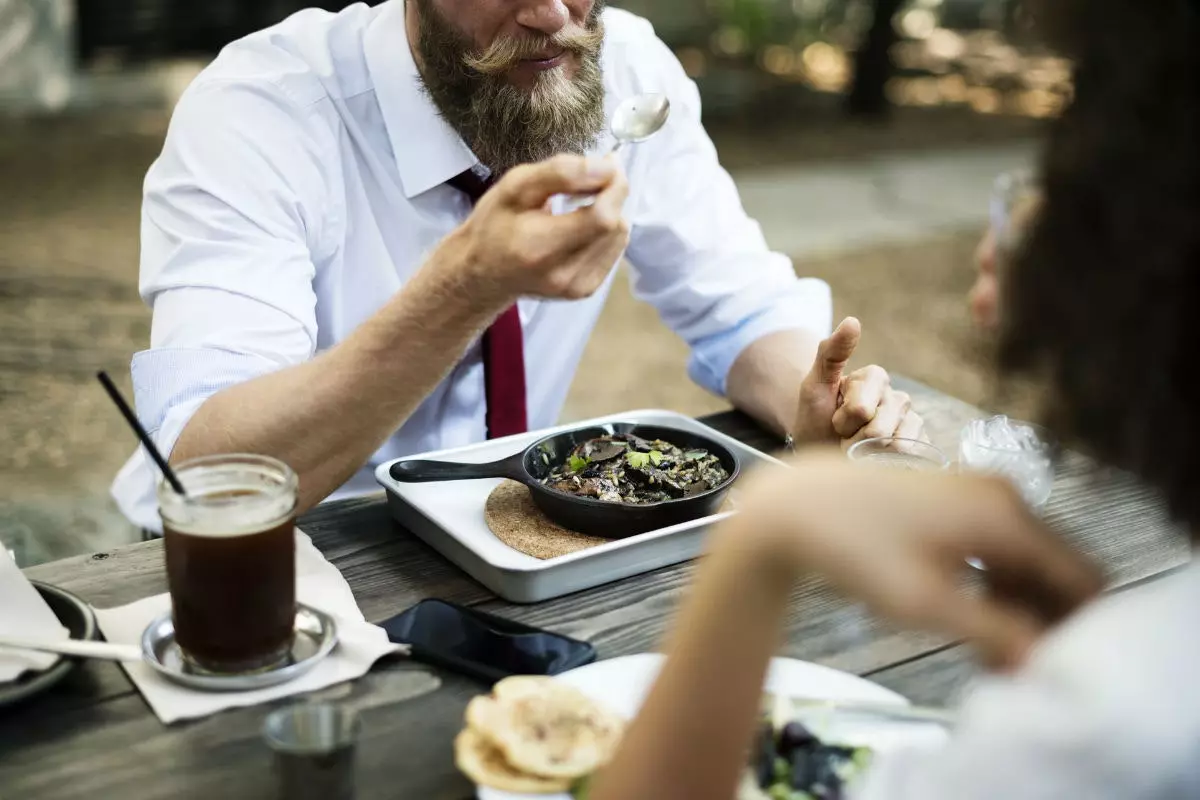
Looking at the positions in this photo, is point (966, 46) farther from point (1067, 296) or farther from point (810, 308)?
point (1067, 296)

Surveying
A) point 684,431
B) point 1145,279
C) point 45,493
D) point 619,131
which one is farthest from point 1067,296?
point 45,493

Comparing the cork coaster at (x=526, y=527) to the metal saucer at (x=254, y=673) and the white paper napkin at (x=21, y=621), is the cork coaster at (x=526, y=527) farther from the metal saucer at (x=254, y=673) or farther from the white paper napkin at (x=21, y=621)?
the white paper napkin at (x=21, y=621)

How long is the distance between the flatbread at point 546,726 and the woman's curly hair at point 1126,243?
452 millimetres

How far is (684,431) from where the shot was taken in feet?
4.91

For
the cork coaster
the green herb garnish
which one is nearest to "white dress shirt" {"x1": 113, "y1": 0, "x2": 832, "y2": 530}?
the cork coaster

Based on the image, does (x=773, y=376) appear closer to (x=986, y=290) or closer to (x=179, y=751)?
(x=986, y=290)

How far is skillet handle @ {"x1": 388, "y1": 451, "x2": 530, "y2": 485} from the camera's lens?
137 cm

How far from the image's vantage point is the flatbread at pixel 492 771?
0.91 meters

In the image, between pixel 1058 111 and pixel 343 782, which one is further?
pixel 343 782

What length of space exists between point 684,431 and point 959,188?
552cm

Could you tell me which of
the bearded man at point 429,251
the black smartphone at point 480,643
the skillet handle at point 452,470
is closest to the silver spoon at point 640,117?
the bearded man at point 429,251

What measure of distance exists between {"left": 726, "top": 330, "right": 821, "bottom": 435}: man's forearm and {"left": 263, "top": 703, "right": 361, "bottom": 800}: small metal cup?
916 millimetres

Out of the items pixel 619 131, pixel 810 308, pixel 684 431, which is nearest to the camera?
pixel 684 431

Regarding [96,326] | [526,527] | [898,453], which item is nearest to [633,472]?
[526,527]
